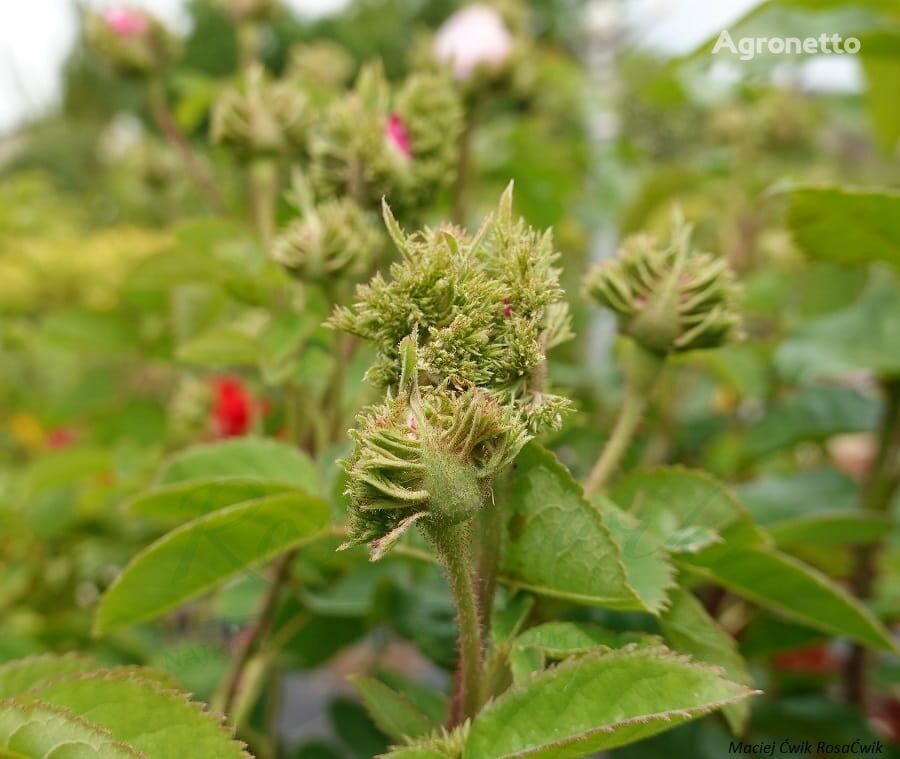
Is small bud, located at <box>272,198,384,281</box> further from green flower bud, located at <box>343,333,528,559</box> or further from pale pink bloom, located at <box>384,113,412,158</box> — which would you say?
green flower bud, located at <box>343,333,528,559</box>

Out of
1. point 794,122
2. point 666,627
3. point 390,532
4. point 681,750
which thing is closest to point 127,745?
point 390,532

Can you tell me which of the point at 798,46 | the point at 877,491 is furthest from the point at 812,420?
the point at 798,46

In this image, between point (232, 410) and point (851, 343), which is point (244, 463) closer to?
point (232, 410)

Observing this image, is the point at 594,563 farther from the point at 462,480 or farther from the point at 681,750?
the point at 681,750

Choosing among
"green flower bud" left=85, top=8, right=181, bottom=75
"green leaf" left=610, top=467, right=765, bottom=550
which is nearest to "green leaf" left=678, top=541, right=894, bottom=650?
"green leaf" left=610, top=467, right=765, bottom=550

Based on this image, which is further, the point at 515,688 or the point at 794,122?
the point at 794,122

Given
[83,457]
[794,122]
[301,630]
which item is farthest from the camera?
[794,122]

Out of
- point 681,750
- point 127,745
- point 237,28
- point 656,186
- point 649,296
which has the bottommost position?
point 681,750
